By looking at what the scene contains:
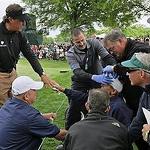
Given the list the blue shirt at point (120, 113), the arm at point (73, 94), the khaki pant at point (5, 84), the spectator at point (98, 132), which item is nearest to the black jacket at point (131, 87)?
the blue shirt at point (120, 113)

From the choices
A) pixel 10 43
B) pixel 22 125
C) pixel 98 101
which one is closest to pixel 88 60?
pixel 10 43

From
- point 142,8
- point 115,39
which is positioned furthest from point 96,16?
point 115,39

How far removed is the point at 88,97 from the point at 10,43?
234 cm

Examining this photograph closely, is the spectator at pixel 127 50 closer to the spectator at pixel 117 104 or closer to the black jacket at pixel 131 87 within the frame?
the black jacket at pixel 131 87

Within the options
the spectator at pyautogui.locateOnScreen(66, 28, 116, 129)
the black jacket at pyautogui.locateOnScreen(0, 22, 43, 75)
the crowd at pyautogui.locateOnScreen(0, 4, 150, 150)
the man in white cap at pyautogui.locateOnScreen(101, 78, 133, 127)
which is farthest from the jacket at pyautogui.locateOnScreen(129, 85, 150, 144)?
the black jacket at pyautogui.locateOnScreen(0, 22, 43, 75)

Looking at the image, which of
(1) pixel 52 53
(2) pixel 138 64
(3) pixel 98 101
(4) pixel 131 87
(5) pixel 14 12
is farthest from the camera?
(1) pixel 52 53

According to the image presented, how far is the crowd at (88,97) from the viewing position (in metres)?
4.10

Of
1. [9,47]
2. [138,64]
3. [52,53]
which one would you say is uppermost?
[138,64]

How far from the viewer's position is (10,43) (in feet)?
21.1

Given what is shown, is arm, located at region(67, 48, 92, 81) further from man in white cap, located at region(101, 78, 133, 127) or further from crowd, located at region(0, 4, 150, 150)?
man in white cap, located at region(101, 78, 133, 127)

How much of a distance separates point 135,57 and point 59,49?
140 feet

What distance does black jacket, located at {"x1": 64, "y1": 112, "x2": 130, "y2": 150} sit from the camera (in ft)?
13.1

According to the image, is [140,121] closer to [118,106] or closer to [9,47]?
[118,106]

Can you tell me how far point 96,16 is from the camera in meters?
47.8
